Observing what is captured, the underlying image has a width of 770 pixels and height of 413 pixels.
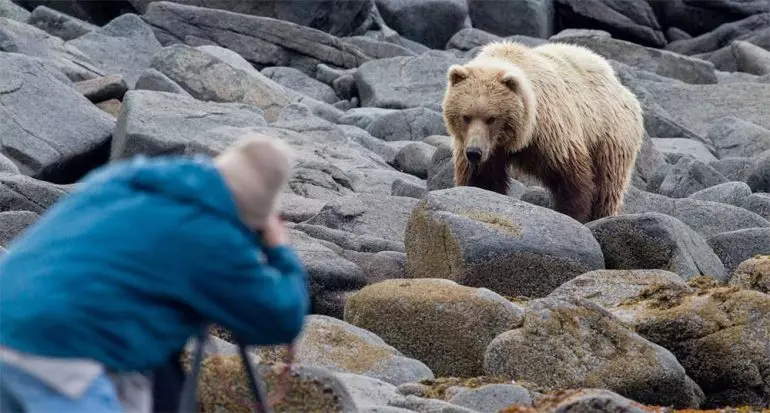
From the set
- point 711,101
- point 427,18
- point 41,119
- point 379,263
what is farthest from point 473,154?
point 427,18

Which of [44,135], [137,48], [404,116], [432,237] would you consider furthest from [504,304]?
[137,48]

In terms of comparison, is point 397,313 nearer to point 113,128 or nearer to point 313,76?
point 113,128

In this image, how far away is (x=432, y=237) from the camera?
28.6ft

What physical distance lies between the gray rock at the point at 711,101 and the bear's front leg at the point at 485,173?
33.6 ft

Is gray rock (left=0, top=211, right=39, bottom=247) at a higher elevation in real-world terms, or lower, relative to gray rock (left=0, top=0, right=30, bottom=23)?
higher

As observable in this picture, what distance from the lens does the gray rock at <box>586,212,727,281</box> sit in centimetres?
920

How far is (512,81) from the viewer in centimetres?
1076

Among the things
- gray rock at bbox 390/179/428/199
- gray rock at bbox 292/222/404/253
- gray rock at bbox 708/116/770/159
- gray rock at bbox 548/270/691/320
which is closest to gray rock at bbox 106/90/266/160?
gray rock at bbox 390/179/428/199

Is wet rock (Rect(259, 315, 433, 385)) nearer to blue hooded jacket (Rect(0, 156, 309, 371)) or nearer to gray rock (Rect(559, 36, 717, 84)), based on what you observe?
blue hooded jacket (Rect(0, 156, 309, 371))

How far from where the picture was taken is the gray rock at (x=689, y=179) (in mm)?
14031

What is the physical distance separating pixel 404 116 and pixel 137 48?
14.5 feet

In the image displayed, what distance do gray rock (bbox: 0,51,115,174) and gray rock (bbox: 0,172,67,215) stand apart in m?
2.41

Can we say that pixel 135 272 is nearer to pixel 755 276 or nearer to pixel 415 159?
pixel 755 276

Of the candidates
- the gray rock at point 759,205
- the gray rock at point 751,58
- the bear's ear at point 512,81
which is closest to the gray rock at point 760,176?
the gray rock at point 759,205
